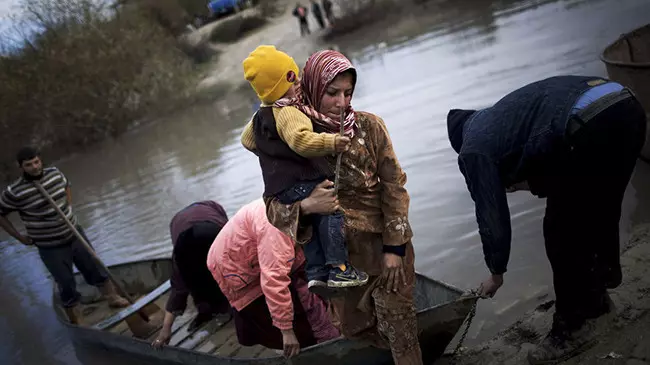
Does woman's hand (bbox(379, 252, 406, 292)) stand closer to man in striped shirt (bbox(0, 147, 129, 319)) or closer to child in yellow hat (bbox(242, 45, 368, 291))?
child in yellow hat (bbox(242, 45, 368, 291))

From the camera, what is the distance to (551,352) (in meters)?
2.88

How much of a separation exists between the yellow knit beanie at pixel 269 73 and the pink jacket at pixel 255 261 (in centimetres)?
105

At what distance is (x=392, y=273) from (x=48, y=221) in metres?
4.34

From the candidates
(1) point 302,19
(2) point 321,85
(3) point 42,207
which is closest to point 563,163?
(2) point 321,85

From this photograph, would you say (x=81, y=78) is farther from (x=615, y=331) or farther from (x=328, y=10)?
(x=615, y=331)

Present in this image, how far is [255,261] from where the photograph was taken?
3520mm

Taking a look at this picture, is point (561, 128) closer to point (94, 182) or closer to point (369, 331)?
point (369, 331)

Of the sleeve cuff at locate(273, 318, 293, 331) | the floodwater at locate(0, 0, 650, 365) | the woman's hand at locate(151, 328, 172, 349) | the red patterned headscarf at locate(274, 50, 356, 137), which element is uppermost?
the red patterned headscarf at locate(274, 50, 356, 137)

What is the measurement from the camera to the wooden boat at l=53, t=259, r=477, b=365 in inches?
128

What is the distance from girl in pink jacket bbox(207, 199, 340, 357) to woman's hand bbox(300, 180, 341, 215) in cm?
84

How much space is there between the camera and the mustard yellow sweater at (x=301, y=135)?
6.98 feet

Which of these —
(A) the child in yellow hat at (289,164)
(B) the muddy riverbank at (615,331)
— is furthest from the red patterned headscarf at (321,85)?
(B) the muddy riverbank at (615,331)

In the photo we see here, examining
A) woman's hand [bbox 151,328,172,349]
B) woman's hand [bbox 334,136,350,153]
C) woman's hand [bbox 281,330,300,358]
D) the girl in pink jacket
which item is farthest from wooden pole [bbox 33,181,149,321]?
woman's hand [bbox 334,136,350,153]

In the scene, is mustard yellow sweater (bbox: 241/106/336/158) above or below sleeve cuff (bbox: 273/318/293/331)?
above
